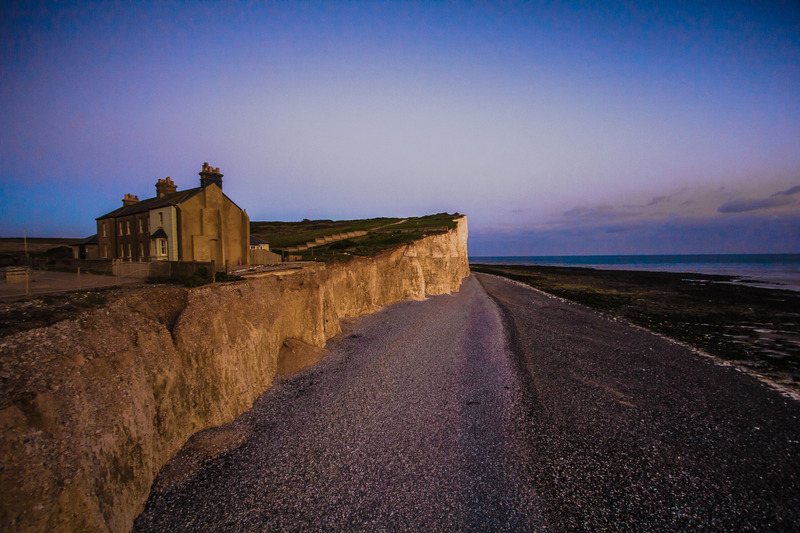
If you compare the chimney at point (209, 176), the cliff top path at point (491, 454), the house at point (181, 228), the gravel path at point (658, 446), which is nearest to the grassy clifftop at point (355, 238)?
the house at point (181, 228)

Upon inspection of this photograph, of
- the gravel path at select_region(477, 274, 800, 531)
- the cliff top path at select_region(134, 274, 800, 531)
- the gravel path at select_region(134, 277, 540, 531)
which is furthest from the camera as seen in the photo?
the gravel path at select_region(477, 274, 800, 531)

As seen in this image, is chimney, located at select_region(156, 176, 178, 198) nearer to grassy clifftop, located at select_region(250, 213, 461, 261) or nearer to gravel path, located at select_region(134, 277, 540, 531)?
A: grassy clifftop, located at select_region(250, 213, 461, 261)

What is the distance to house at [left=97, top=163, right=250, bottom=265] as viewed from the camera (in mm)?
20000

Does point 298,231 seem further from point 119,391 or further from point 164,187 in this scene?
point 119,391

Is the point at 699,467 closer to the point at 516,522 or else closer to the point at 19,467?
the point at 516,522

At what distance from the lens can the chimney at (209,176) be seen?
22156mm

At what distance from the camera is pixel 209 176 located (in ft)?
73.4

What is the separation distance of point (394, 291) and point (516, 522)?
24.2 metres

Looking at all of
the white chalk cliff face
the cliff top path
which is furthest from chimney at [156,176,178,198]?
the cliff top path

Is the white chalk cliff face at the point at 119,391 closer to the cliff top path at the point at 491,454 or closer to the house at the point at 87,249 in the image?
the cliff top path at the point at 491,454

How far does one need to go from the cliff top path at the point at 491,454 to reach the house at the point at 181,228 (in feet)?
42.4

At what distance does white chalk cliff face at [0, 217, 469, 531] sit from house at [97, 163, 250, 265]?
11.6 metres

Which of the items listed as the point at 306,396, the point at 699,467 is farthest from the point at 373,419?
the point at 699,467

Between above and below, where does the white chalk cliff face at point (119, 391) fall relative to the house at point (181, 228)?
below
